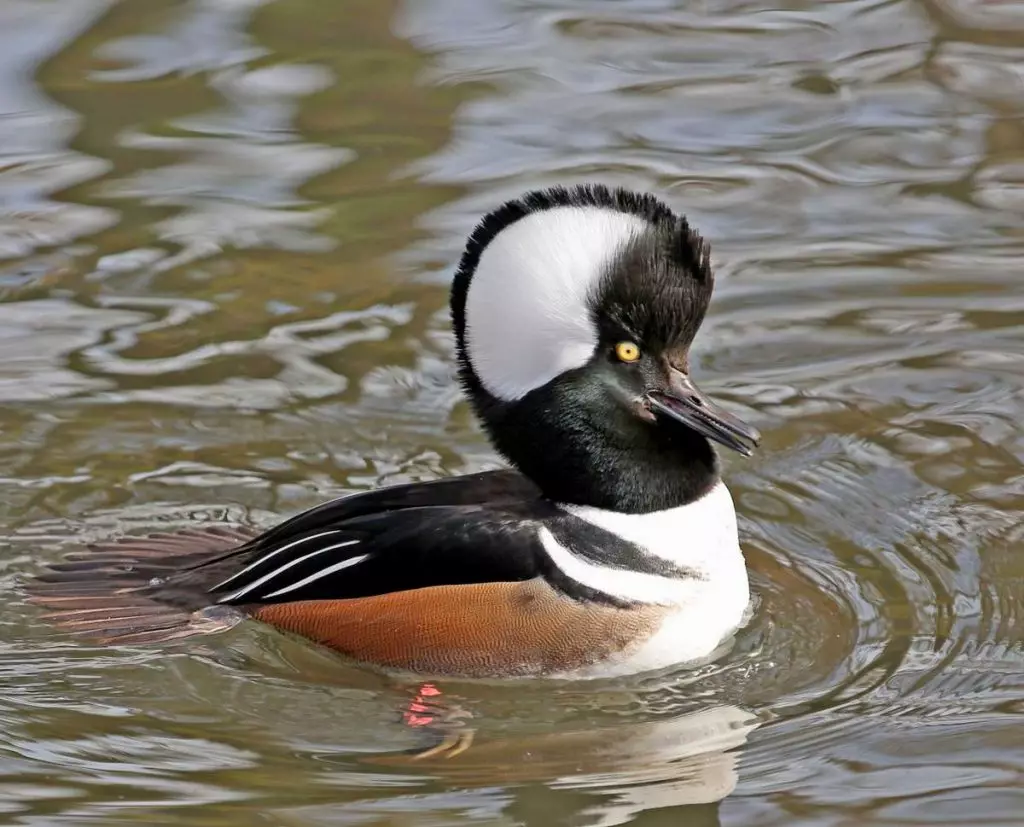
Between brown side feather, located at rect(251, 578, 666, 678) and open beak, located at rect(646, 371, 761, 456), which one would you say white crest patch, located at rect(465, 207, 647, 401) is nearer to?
Result: open beak, located at rect(646, 371, 761, 456)

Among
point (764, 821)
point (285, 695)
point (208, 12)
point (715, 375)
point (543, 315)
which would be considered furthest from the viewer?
point (208, 12)

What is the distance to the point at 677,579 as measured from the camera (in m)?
6.20

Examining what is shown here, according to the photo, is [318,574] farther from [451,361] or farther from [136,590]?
[451,361]

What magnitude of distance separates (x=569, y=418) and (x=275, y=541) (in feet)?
4.05

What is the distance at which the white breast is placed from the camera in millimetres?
6137

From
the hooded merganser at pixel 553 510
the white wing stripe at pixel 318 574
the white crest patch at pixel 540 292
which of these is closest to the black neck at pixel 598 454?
the hooded merganser at pixel 553 510

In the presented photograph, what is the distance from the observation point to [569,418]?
611 centimetres

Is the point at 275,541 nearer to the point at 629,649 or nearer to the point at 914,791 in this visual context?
the point at 629,649

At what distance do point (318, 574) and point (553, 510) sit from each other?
85 cm

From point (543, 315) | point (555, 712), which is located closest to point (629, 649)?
point (555, 712)

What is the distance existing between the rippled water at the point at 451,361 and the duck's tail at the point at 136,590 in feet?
0.38

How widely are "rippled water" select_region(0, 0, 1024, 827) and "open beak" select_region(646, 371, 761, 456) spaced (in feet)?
2.99

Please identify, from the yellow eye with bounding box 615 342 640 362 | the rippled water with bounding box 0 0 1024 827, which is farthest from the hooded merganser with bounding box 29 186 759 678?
the rippled water with bounding box 0 0 1024 827

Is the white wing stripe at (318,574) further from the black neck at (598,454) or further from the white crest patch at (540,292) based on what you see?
Answer: the white crest patch at (540,292)
